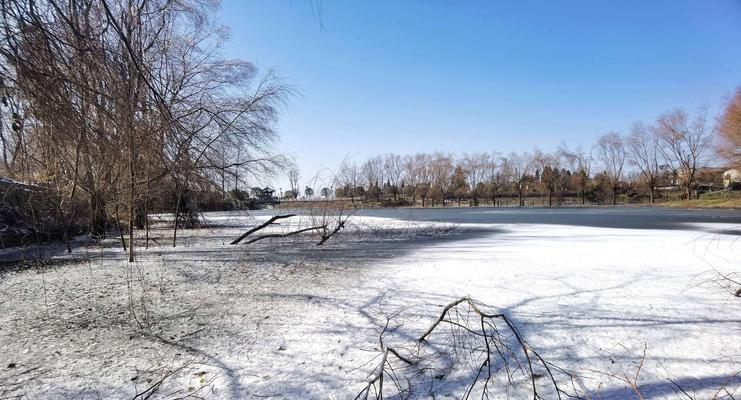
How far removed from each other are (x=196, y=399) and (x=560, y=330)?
3.20 metres

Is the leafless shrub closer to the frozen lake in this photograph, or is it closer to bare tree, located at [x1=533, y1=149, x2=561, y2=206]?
the frozen lake

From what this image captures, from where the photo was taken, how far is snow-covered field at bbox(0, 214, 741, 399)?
2990 millimetres

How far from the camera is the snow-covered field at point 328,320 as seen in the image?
2.99 meters

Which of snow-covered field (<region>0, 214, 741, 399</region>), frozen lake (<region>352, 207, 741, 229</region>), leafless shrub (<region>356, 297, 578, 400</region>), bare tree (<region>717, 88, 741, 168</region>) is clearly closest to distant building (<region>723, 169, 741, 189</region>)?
bare tree (<region>717, 88, 741, 168</region>)

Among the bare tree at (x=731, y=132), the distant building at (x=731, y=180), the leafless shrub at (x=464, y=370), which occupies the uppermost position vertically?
the bare tree at (x=731, y=132)

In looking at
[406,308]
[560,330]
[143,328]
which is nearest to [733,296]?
[560,330]

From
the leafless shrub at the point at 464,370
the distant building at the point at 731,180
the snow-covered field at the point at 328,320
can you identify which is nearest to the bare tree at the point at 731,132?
the distant building at the point at 731,180

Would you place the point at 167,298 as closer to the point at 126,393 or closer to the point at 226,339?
the point at 226,339

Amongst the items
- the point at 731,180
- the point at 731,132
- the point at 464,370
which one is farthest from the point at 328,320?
the point at 731,180

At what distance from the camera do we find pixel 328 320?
4.33 metres

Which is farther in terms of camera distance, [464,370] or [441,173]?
[441,173]

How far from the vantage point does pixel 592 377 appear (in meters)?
2.99

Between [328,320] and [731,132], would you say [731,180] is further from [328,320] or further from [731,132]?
[328,320]

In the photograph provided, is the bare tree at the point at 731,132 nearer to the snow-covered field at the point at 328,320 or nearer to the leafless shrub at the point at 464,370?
the snow-covered field at the point at 328,320
